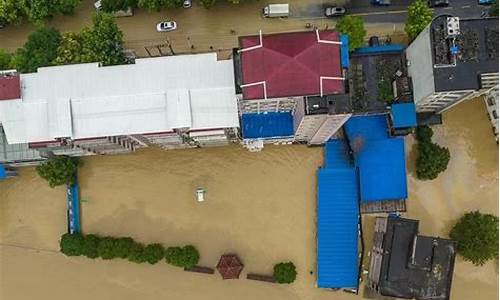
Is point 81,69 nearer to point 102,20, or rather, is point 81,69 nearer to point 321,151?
point 102,20

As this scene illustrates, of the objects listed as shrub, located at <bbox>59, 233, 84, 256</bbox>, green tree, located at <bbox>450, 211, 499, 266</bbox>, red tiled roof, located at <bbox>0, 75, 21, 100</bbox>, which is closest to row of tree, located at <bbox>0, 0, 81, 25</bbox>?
red tiled roof, located at <bbox>0, 75, 21, 100</bbox>

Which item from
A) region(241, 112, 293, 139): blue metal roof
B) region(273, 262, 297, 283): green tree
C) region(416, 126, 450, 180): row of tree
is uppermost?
region(241, 112, 293, 139): blue metal roof

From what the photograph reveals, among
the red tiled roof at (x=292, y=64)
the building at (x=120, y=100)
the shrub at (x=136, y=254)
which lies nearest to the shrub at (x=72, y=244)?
the shrub at (x=136, y=254)

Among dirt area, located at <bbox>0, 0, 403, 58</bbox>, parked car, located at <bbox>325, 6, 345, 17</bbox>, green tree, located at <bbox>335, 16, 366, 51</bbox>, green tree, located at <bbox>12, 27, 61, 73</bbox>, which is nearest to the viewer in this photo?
green tree, located at <bbox>12, 27, 61, 73</bbox>

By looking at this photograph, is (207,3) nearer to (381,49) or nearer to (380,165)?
(381,49)

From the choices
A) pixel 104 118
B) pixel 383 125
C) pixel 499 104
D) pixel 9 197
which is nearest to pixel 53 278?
pixel 9 197

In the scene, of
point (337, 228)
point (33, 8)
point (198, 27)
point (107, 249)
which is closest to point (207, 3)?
point (198, 27)

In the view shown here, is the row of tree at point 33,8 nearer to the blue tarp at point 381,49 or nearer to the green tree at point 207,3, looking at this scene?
the green tree at point 207,3

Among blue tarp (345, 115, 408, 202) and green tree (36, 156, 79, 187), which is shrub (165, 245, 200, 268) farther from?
blue tarp (345, 115, 408, 202)
